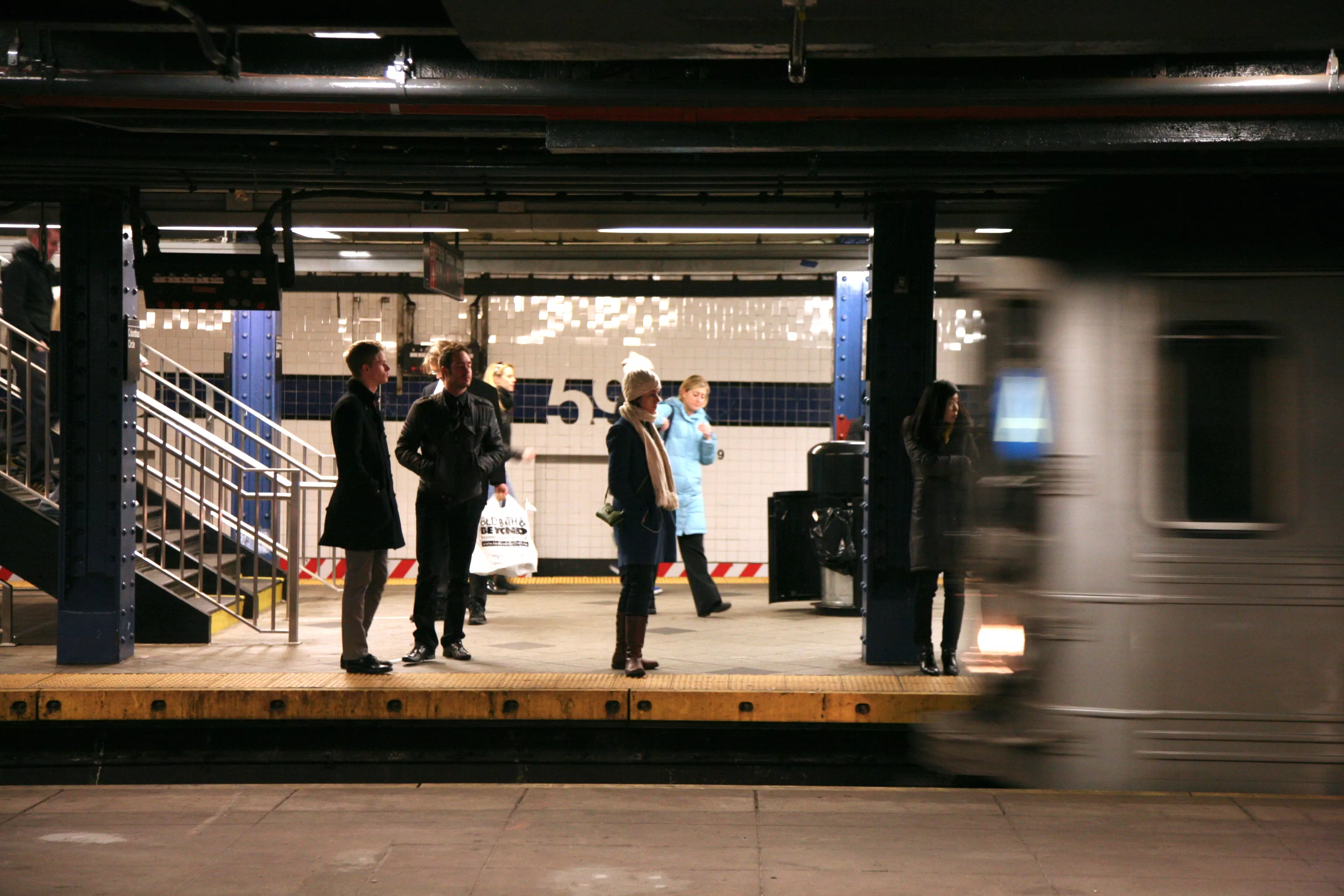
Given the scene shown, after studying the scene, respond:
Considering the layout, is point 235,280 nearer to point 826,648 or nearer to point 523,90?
point 523,90

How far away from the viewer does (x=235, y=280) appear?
7.83m

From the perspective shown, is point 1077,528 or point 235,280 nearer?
point 1077,528

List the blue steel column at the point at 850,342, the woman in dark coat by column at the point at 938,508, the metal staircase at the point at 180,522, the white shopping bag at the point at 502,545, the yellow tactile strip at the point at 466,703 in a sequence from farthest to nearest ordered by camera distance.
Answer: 1. the blue steel column at the point at 850,342
2. the white shopping bag at the point at 502,545
3. the metal staircase at the point at 180,522
4. the woman in dark coat by column at the point at 938,508
5. the yellow tactile strip at the point at 466,703

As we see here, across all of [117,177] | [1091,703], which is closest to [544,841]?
[1091,703]

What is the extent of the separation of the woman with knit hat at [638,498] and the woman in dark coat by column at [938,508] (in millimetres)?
1483

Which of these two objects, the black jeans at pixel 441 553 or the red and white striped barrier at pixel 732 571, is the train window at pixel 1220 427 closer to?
the black jeans at pixel 441 553

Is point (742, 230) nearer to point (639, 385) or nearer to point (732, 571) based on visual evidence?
point (639, 385)

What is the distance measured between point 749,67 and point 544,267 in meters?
6.13

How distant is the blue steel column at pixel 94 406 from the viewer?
25.6 feet

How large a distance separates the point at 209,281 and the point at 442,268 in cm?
187

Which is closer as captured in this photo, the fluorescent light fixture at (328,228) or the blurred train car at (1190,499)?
the blurred train car at (1190,499)

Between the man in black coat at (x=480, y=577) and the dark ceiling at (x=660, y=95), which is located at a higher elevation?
the dark ceiling at (x=660, y=95)

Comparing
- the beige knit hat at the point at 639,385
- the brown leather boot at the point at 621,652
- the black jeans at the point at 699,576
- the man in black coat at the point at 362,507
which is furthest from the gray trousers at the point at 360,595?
the black jeans at the point at 699,576

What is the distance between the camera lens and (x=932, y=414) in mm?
7410
